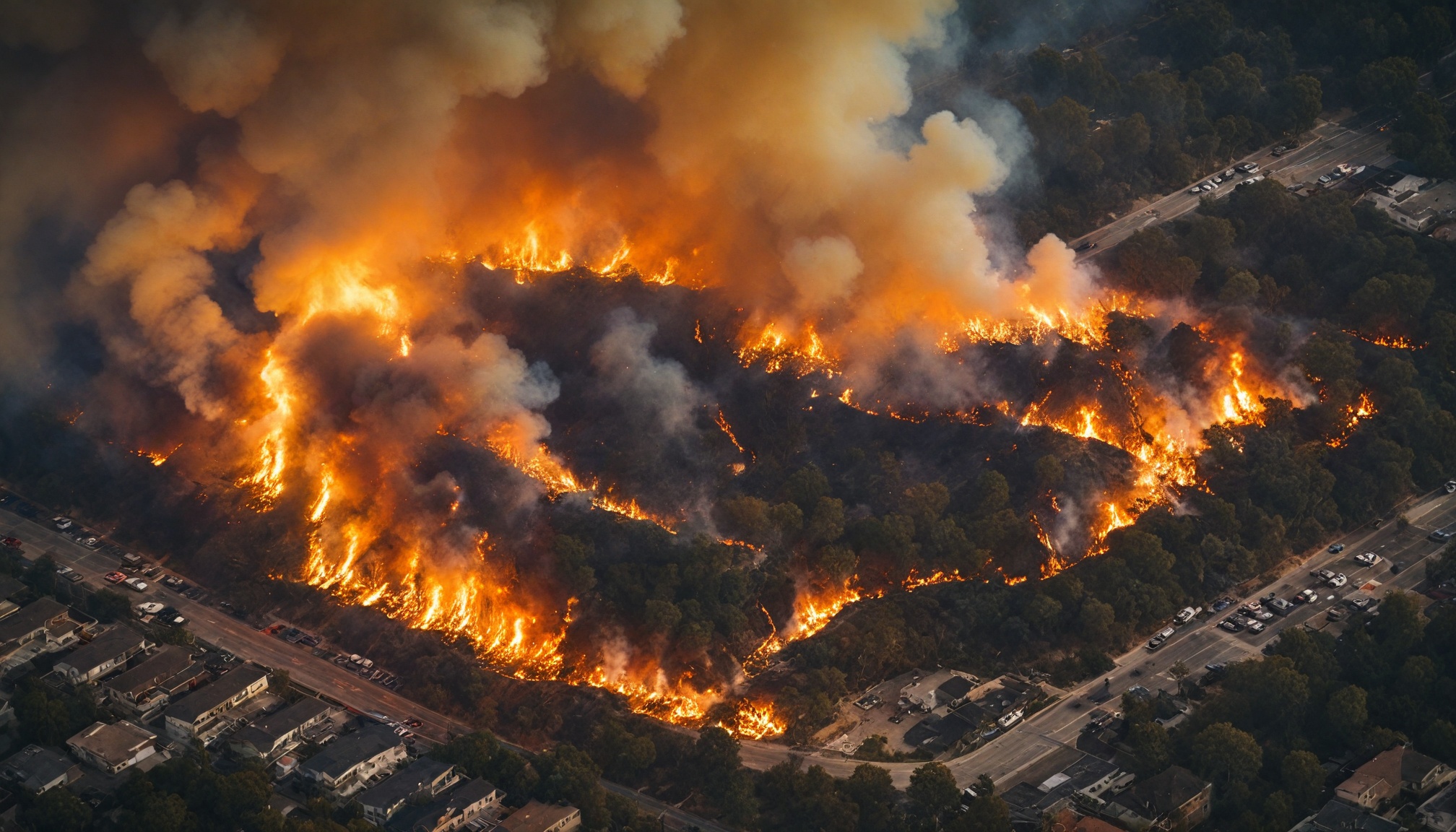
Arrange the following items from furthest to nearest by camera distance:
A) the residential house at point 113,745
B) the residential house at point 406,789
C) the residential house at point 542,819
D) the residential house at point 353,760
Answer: the residential house at point 113,745
the residential house at point 353,760
the residential house at point 406,789
the residential house at point 542,819

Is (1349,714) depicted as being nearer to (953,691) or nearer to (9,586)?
(953,691)

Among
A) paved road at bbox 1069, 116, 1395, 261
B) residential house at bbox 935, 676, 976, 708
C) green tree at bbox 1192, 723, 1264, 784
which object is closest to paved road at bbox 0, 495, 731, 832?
residential house at bbox 935, 676, 976, 708

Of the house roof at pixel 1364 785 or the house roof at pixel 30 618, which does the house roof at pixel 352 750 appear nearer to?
the house roof at pixel 30 618

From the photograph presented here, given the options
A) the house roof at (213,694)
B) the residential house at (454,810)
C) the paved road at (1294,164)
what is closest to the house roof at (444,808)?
the residential house at (454,810)

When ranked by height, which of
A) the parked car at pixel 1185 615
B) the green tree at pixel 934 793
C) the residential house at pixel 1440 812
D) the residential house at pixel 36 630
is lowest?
the residential house at pixel 1440 812

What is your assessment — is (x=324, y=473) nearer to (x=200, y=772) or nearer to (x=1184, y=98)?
(x=200, y=772)

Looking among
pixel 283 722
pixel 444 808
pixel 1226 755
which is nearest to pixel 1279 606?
pixel 1226 755

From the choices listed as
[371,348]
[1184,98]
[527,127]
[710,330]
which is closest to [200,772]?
[371,348]
